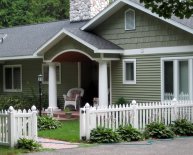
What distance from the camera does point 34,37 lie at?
27609mm

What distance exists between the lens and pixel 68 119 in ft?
67.6

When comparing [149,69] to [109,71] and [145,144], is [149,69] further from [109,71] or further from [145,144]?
[145,144]

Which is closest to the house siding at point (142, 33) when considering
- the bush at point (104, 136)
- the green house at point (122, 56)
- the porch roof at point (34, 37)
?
the green house at point (122, 56)

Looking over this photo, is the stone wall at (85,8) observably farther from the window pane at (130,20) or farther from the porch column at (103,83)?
the porch column at (103,83)

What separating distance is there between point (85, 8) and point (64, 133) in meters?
12.8

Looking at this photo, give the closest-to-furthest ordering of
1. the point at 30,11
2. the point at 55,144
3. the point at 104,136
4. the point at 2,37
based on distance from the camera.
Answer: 1. the point at 55,144
2. the point at 104,136
3. the point at 2,37
4. the point at 30,11

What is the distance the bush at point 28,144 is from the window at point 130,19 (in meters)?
9.01

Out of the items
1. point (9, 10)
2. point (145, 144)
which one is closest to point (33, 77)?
point (145, 144)

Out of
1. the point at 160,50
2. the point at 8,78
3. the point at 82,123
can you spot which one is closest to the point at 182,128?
the point at 82,123

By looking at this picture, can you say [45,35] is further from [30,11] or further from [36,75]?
[30,11]

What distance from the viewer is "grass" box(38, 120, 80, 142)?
14520mm

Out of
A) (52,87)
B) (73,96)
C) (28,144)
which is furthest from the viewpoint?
(73,96)

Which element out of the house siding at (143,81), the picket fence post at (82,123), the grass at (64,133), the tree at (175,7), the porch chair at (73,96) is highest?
the tree at (175,7)

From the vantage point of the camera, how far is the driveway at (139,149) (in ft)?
38.9
